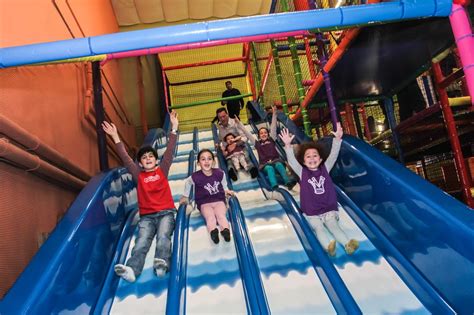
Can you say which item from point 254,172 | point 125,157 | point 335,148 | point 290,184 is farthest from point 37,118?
point 335,148

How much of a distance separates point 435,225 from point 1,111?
2.81 m

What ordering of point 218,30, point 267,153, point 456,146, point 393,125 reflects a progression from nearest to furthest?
point 218,30, point 456,146, point 393,125, point 267,153

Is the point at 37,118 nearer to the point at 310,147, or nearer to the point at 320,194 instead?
the point at 310,147

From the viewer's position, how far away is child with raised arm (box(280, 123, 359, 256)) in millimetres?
2480

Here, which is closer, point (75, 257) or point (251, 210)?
point (75, 257)

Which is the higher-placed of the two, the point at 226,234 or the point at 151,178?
the point at 151,178

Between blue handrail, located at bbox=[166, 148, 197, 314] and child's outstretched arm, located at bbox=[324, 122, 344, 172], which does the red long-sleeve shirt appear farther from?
child's outstretched arm, located at bbox=[324, 122, 344, 172]

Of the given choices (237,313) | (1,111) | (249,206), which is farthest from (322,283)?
(1,111)

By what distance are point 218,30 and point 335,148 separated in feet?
4.70

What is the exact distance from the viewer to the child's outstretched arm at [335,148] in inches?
118

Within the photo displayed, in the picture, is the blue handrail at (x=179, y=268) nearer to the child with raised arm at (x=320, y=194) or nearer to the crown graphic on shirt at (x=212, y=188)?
the crown graphic on shirt at (x=212, y=188)

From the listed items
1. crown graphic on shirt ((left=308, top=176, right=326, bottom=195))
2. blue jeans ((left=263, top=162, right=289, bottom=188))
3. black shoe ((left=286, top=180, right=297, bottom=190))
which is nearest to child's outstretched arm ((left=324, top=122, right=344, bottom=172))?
crown graphic on shirt ((left=308, top=176, right=326, bottom=195))

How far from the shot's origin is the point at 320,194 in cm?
282

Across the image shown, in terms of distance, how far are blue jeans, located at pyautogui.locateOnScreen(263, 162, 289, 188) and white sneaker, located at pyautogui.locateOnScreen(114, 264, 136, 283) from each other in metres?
1.91
